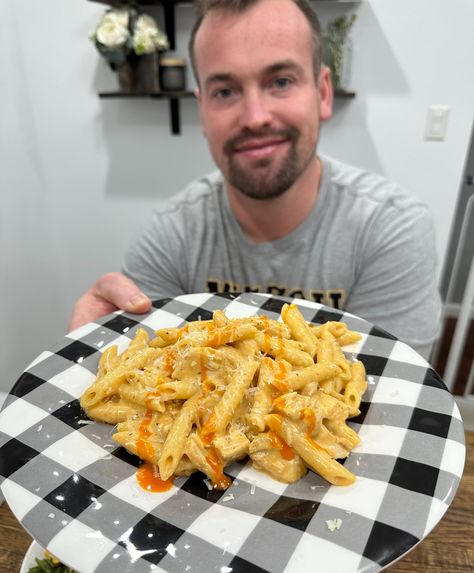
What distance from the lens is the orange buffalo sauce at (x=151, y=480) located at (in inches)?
28.3

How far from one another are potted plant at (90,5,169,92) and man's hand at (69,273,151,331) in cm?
147

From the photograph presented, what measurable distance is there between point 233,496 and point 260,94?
121 cm

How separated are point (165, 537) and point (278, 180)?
1211 millimetres

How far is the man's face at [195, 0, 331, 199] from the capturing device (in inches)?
54.9

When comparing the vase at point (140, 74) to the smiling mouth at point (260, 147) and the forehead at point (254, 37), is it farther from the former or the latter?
the smiling mouth at point (260, 147)

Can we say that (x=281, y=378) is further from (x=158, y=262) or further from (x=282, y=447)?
(x=158, y=262)

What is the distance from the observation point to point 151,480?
73 centimetres

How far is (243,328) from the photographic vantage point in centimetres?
94

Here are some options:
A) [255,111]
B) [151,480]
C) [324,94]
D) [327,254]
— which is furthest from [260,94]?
[151,480]

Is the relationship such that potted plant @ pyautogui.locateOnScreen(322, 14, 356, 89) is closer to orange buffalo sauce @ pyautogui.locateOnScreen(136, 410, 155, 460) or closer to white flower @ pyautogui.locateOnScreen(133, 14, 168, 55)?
white flower @ pyautogui.locateOnScreen(133, 14, 168, 55)

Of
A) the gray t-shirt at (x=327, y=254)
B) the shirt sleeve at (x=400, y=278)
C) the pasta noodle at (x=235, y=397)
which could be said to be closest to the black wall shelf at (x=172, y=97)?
the gray t-shirt at (x=327, y=254)

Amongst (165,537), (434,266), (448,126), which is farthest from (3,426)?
(448,126)

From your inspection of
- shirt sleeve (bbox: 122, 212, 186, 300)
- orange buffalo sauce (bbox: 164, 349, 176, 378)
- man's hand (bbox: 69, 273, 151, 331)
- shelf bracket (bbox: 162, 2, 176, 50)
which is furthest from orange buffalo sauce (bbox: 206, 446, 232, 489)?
shelf bracket (bbox: 162, 2, 176, 50)

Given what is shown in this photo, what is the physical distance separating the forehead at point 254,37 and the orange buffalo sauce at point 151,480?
1180mm
